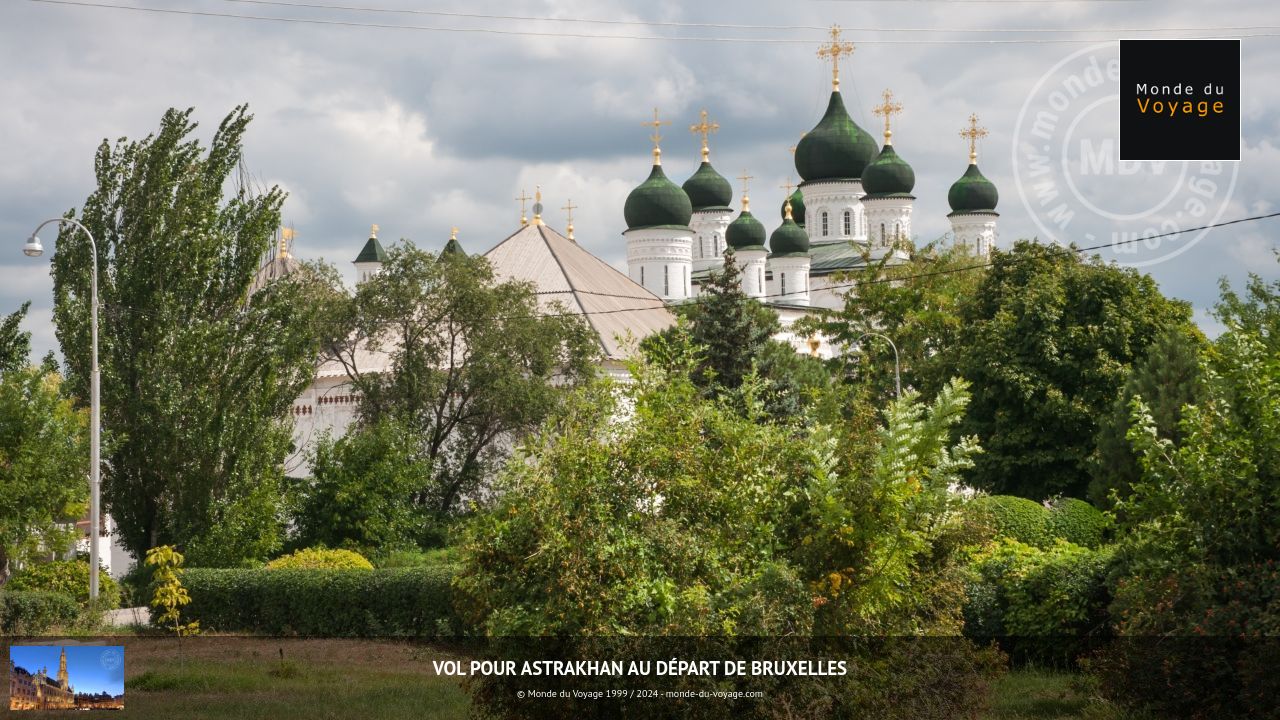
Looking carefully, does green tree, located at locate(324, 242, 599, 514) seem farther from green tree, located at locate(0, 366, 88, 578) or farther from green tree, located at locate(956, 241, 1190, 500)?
green tree, located at locate(0, 366, 88, 578)

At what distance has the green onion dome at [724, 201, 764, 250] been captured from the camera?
83.5m

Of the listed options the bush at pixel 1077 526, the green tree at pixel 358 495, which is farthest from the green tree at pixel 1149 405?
the green tree at pixel 358 495

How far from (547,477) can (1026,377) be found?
23514 mm

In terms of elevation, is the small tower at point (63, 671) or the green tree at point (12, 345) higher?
the green tree at point (12, 345)

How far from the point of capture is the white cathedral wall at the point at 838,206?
8762cm

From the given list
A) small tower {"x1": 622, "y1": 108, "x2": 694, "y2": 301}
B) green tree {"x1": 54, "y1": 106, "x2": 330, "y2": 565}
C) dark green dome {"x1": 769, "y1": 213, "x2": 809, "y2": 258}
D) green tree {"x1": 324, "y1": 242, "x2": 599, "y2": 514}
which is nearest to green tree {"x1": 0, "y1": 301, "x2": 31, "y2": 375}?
green tree {"x1": 54, "y1": 106, "x2": 330, "y2": 565}

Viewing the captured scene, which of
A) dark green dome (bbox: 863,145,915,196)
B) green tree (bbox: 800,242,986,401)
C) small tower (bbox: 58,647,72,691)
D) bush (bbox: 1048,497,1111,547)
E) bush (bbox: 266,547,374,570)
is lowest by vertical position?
bush (bbox: 266,547,374,570)

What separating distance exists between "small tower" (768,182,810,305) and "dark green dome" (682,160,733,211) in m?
7.46

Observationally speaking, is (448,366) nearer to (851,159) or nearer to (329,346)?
(329,346)

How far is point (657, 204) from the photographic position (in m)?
77.1

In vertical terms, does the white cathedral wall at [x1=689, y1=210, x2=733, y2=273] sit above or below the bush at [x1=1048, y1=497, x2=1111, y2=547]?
above

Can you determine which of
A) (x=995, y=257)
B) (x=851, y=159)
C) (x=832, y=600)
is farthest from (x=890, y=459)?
(x=851, y=159)

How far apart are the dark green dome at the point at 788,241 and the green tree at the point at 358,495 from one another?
54465 mm

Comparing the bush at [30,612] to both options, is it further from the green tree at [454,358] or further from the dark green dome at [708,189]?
the dark green dome at [708,189]
